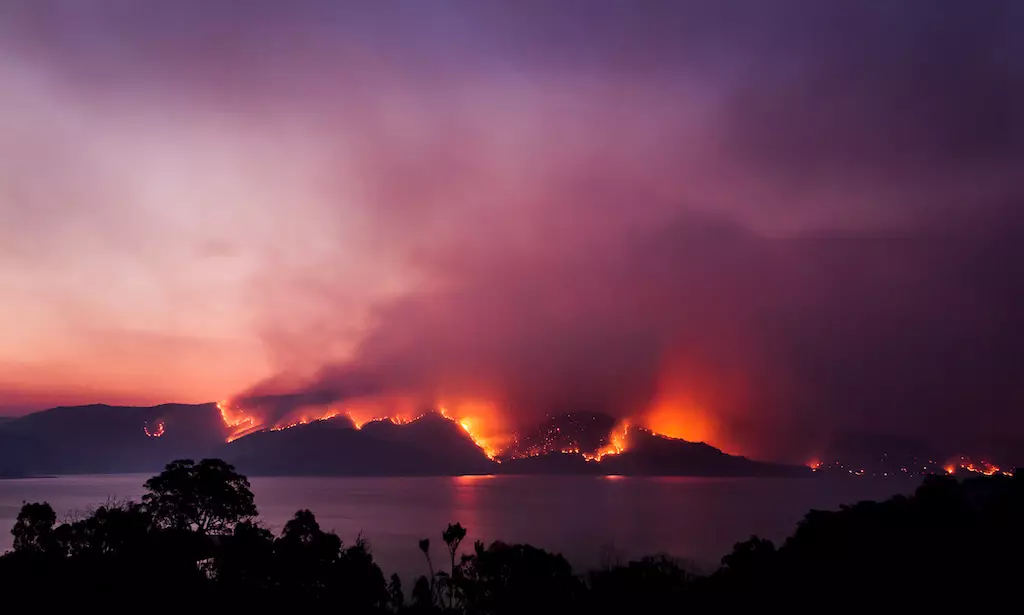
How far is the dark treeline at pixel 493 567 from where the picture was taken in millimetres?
39125

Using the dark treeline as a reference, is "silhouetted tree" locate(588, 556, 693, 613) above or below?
below

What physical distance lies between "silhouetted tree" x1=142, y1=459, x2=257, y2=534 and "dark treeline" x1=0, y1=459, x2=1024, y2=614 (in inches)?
3.7

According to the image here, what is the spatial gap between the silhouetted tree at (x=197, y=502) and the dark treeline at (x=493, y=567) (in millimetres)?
94

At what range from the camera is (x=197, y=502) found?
55.9 m

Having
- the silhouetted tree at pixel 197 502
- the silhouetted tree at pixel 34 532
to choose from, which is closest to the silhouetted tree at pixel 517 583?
the silhouetted tree at pixel 197 502

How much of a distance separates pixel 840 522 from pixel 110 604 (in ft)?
142

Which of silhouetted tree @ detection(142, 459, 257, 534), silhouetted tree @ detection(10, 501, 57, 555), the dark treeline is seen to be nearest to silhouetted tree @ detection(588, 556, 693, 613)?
the dark treeline

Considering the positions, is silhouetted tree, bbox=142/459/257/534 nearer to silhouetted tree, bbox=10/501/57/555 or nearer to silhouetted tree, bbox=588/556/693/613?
silhouetted tree, bbox=10/501/57/555

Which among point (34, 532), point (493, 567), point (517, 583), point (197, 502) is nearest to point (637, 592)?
point (517, 583)

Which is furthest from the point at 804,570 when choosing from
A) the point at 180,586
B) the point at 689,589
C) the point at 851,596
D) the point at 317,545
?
the point at 180,586

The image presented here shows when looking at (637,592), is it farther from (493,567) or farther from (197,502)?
(197,502)

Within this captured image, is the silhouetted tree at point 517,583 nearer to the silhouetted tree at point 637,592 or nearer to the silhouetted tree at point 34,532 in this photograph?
the silhouetted tree at point 637,592

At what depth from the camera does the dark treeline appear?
128ft

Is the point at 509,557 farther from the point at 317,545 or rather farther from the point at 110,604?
the point at 110,604
